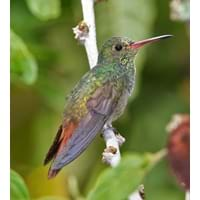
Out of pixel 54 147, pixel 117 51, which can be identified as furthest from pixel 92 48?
pixel 54 147

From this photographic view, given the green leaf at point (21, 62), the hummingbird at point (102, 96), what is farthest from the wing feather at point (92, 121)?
the green leaf at point (21, 62)

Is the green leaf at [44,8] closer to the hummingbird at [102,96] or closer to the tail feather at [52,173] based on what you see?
the hummingbird at [102,96]

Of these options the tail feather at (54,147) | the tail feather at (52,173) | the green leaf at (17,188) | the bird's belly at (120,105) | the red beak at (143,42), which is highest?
the red beak at (143,42)

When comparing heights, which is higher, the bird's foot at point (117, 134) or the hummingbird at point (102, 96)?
the hummingbird at point (102, 96)

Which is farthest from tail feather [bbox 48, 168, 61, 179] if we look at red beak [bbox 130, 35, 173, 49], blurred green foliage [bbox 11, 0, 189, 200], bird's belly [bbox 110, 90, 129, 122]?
red beak [bbox 130, 35, 173, 49]

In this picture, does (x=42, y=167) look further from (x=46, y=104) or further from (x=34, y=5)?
(x=34, y=5)
